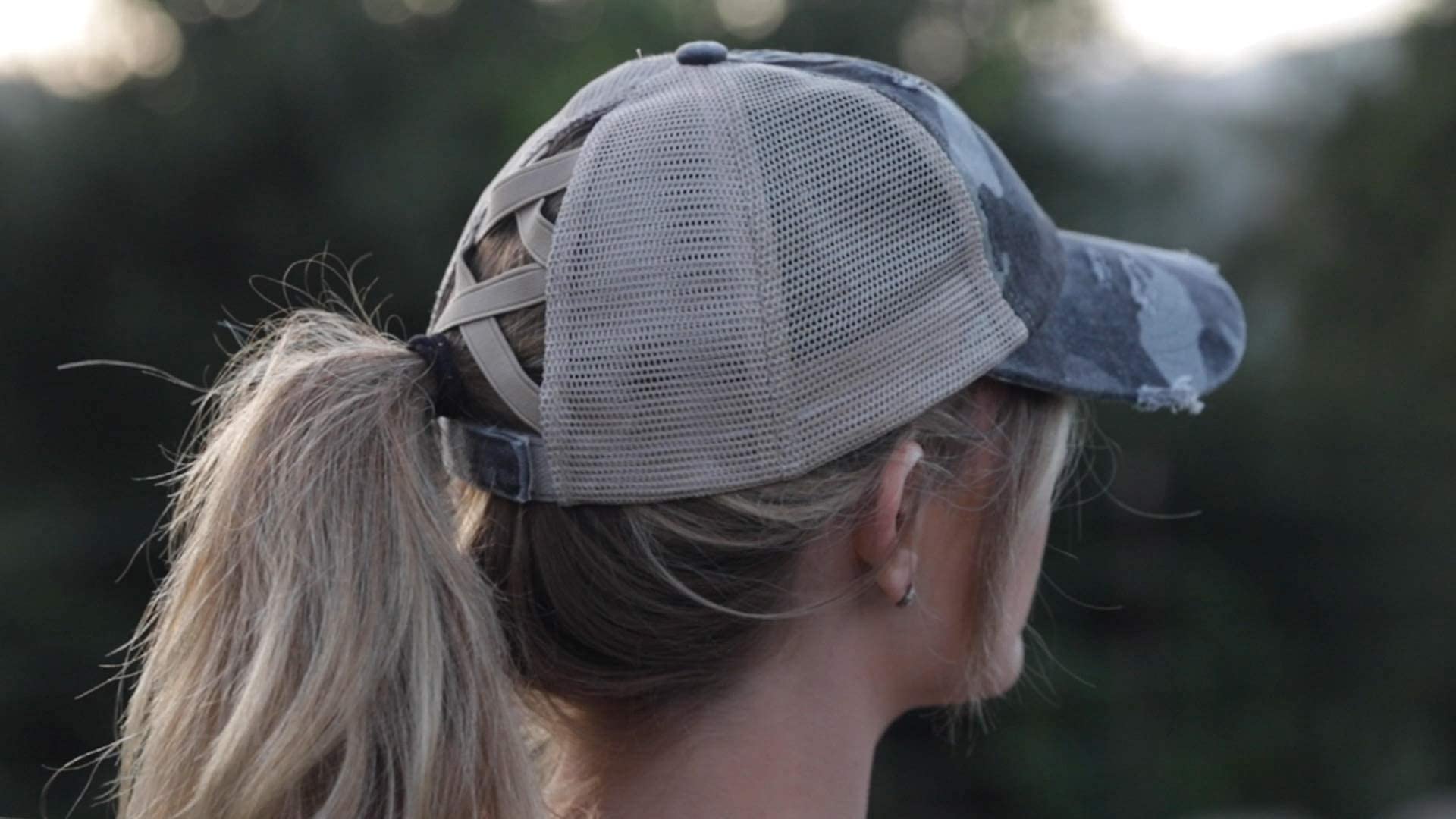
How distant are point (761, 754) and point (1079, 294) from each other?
0.57 meters

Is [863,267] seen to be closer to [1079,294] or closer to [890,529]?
[890,529]

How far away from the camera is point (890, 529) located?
1350 mm

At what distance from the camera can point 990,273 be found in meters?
1.37

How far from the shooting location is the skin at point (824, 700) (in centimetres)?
137

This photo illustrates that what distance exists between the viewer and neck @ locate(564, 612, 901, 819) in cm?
138

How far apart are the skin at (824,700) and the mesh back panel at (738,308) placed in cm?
11

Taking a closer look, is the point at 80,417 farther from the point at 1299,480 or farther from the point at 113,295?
the point at 1299,480

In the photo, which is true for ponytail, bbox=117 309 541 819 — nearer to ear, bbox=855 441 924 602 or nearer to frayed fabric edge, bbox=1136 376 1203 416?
ear, bbox=855 441 924 602

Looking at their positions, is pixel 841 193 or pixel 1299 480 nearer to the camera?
pixel 841 193

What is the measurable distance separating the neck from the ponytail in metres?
0.14

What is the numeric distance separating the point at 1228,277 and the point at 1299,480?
1.28m

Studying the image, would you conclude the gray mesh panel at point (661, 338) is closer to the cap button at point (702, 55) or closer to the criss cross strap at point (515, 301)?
the criss cross strap at point (515, 301)

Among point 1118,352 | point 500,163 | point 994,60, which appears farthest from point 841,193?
point 994,60

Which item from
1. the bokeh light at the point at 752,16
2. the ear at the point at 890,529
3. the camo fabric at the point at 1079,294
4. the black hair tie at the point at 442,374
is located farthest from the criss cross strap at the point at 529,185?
the bokeh light at the point at 752,16
